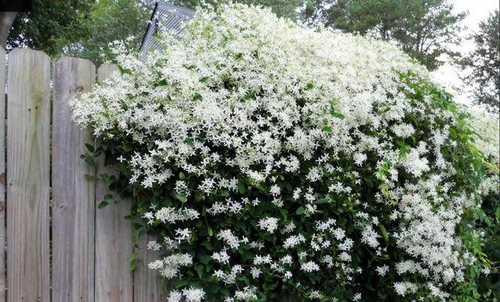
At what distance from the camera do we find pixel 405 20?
17.6 meters

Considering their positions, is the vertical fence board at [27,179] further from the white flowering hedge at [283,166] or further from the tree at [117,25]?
the tree at [117,25]

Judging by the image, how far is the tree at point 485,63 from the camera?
14.9 metres

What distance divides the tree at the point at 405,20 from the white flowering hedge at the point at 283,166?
1457 cm

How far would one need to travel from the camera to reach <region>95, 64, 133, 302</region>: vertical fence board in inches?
84.5

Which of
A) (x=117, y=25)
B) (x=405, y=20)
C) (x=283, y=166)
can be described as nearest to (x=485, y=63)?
(x=405, y=20)

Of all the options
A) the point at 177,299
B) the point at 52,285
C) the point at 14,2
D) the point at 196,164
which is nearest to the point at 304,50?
the point at 196,164

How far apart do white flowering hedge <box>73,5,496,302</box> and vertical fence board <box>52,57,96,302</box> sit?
10 centimetres

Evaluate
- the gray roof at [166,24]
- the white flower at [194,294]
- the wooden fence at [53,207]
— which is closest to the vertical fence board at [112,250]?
the wooden fence at [53,207]

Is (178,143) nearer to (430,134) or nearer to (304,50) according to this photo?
(304,50)

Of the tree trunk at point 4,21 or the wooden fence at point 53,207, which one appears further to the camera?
the tree trunk at point 4,21

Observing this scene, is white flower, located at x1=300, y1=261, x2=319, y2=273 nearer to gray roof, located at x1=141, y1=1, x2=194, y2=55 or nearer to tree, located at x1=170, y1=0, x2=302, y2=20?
gray roof, located at x1=141, y1=1, x2=194, y2=55

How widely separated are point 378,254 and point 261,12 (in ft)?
4.15

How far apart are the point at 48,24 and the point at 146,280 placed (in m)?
10.2

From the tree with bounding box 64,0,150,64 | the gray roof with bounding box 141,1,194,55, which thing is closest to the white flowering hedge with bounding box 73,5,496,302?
the gray roof with bounding box 141,1,194,55
